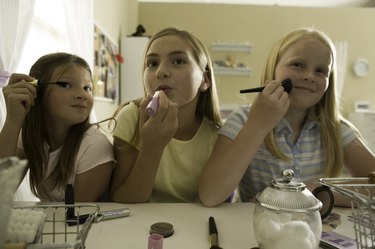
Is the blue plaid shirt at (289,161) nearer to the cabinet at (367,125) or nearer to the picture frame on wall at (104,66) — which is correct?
the picture frame on wall at (104,66)

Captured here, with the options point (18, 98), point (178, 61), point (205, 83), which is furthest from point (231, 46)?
point (18, 98)

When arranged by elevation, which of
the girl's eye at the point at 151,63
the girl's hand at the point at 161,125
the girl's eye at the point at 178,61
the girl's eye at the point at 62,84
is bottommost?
the girl's hand at the point at 161,125

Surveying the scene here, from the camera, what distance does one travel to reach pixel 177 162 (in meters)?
0.89

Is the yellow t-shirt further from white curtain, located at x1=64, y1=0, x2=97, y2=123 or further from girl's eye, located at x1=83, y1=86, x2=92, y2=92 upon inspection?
white curtain, located at x1=64, y1=0, x2=97, y2=123

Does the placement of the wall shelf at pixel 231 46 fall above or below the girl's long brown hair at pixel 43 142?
above

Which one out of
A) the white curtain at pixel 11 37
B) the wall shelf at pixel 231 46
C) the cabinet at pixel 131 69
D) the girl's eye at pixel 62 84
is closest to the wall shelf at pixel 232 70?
the wall shelf at pixel 231 46

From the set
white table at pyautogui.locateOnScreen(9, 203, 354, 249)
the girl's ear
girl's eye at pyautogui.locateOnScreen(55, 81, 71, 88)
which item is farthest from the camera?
the girl's ear

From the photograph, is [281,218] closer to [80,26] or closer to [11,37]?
[11,37]

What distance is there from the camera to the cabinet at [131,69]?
9.82 feet

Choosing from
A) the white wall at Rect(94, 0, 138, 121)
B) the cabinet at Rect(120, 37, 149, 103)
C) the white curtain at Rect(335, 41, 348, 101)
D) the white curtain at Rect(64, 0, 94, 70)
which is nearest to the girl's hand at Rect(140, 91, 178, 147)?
the white curtain at Rect(64, 0, 94, 70)

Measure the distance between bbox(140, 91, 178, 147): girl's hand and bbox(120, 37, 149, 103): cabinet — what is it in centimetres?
236

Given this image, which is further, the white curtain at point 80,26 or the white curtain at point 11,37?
the white curtain at point 80,26

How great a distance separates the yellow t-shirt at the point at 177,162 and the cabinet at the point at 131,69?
2.13 metres

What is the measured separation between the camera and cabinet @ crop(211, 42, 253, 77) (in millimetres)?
3475
